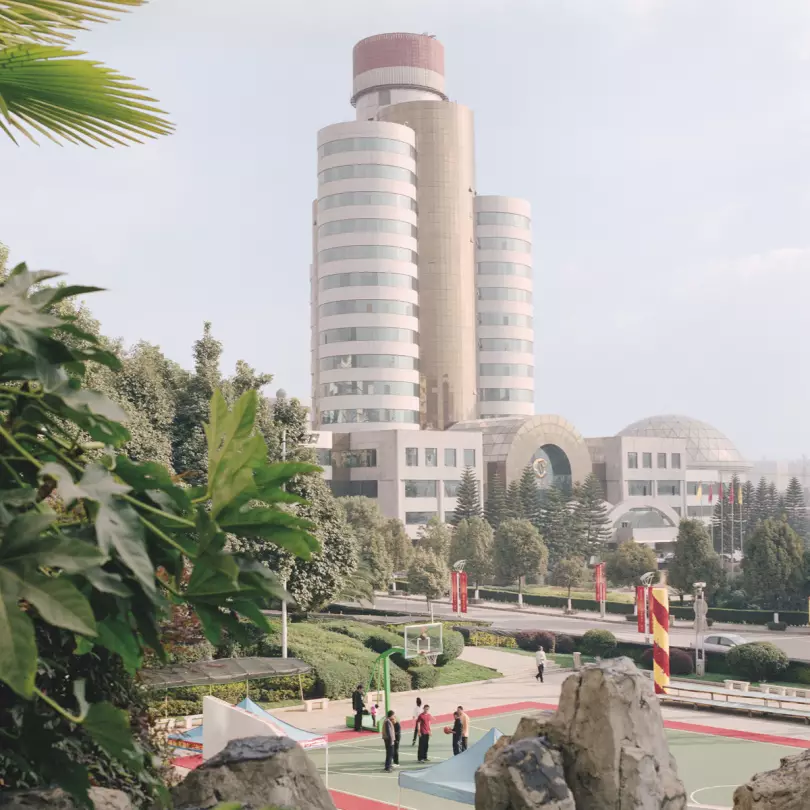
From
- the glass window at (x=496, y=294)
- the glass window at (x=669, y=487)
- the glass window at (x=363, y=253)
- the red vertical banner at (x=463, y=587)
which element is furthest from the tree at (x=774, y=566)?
the glass window at (x=496, y=294)

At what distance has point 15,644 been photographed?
3.82 feet

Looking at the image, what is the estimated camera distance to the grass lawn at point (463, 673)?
36.6m

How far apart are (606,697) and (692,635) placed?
130 feet

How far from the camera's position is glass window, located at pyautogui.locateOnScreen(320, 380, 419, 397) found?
98625 mm

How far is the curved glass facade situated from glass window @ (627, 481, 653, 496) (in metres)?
38.4

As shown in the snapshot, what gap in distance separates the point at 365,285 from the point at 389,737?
255 feet

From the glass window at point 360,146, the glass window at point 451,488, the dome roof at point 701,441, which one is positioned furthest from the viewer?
the dome roof at point 701,441

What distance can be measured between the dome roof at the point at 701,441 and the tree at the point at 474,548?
234 ft

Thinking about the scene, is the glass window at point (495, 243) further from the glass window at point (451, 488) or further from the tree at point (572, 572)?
the tree at point (572, 572)

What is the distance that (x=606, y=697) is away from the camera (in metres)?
11.2

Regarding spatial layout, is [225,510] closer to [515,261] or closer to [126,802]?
[126,802]

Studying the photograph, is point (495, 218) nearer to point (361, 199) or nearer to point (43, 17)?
point (361, 199)

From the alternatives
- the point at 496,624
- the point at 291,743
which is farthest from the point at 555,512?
the point at 291,743

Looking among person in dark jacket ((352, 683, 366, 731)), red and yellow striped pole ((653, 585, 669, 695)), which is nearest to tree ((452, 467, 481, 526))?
red and yellow striped pole ((653, 585, 669, 695))
